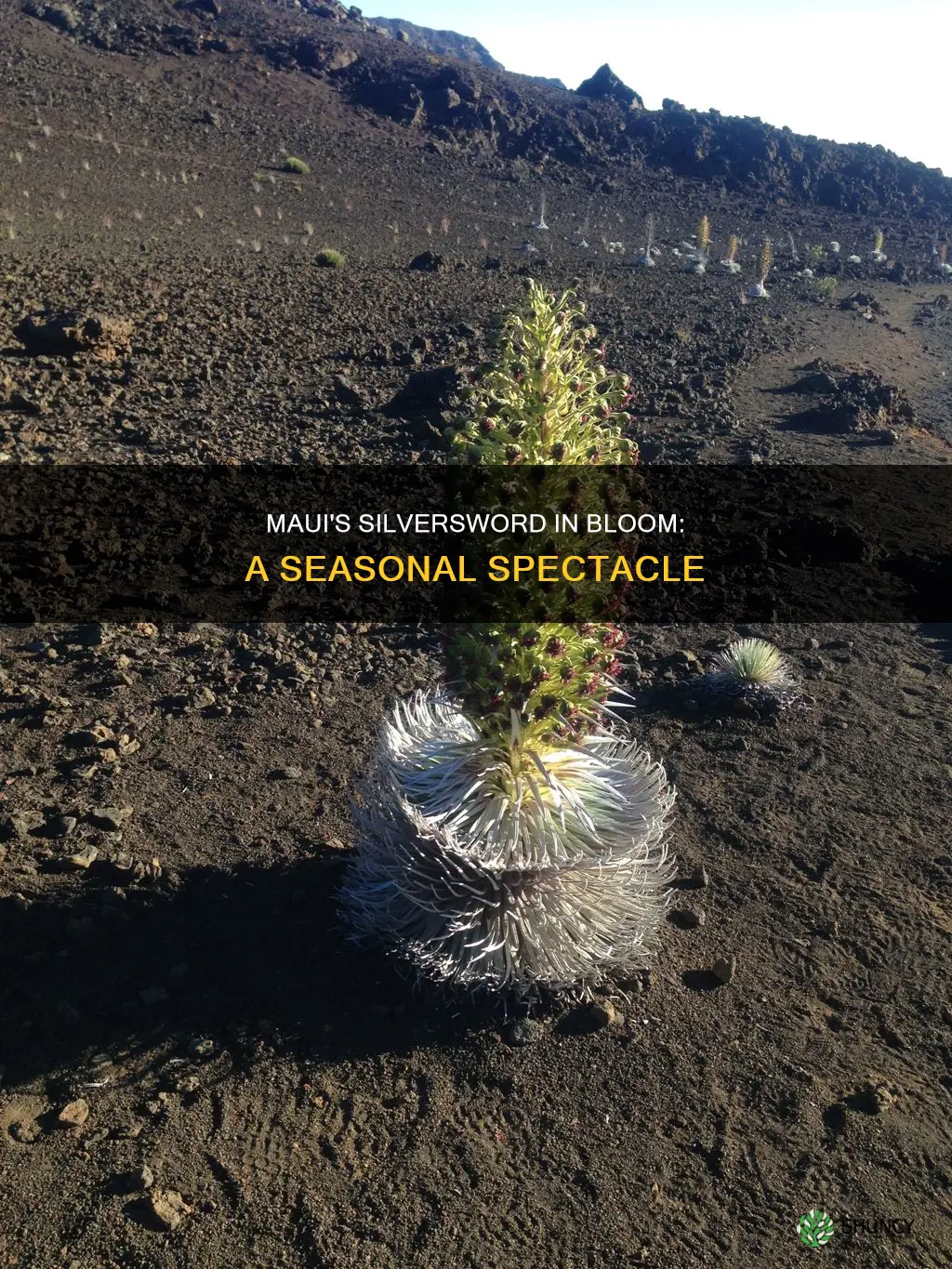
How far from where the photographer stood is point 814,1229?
2.37 m

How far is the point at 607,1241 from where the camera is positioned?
2.33 meters

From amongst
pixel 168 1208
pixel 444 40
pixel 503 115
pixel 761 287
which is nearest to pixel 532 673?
pixel 168 1208

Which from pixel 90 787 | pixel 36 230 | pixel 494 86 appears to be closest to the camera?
pixel 90 787

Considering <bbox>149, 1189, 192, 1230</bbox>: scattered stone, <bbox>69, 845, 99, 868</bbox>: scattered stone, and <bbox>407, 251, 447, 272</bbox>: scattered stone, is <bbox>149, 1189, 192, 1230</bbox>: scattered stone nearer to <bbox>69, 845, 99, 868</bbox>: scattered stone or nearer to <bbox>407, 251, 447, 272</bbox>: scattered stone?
<bbox>69, 845, 99, 868</bbox>: scattered stone

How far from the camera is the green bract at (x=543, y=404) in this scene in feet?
7.68

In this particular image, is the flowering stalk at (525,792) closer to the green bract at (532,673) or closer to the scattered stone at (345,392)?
the green bract at (532,673)

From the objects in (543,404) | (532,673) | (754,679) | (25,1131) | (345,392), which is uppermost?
(543,404)

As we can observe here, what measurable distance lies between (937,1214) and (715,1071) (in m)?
0.62

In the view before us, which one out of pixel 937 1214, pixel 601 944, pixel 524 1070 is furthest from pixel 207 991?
pixel 937 1214

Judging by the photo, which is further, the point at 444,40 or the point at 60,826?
the point at 444,40

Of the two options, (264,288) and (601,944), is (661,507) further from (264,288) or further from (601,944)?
(264,288)

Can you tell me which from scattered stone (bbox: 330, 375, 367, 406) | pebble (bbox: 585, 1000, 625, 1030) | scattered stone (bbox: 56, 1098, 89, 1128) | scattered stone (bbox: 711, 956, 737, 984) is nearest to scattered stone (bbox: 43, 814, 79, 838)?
scattered stone (bbox: 56, 1098, 89, 1128)

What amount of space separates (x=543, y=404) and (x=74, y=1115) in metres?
2.19

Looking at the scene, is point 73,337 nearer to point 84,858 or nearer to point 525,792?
point 84,858
